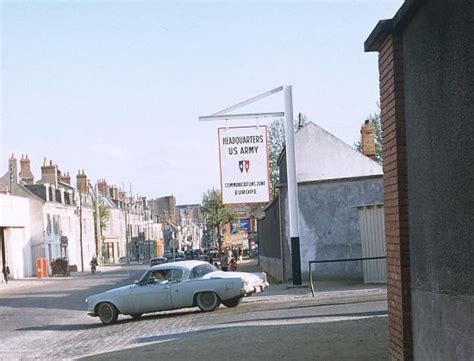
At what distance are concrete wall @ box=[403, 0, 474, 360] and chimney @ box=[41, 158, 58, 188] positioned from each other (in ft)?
250

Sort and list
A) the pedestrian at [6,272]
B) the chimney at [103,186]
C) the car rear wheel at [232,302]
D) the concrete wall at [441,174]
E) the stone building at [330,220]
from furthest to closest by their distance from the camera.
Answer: the chimney at [103,186], the pedestrian at [6,272], the stone building at [330,220], the car rear wheel at [232,302], the concrete wall at [441,174]

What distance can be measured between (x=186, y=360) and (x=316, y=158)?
1023 inches

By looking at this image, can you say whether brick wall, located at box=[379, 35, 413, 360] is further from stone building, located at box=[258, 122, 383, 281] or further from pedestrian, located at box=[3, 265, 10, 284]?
pedestrian, located at box=[3, 265, 10, 284]

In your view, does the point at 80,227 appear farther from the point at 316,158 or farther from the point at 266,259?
the point at 316,158

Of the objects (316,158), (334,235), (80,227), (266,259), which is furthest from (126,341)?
(80,227)

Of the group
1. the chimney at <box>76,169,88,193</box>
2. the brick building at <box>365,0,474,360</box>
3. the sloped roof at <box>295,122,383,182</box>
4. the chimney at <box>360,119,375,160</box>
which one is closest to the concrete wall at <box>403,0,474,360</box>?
the brick building at <box>365,0,474,360</box>

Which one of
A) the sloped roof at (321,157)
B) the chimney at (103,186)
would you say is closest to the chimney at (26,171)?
the chimney at (103,186)

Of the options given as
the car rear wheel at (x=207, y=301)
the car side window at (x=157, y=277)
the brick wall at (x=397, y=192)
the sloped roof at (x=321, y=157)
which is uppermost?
the sloped roof at (x=321, y=157)

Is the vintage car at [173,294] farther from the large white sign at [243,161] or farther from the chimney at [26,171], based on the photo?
the chimney at [26,171]

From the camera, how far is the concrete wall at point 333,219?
100 feet

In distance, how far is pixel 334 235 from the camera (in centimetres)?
3091

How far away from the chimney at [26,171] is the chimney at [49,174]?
144 centimetres

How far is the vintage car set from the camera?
68.1 feet

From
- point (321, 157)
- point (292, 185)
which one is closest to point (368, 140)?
point (321, 157)
